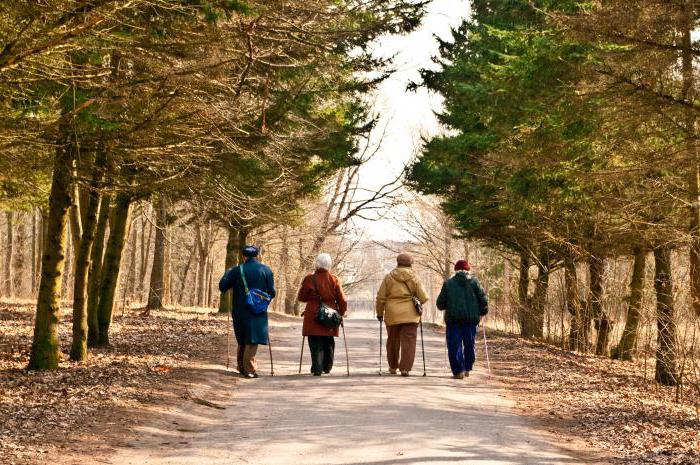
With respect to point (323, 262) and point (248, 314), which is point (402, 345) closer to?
point (323, 262)

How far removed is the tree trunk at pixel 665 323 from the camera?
1262 cm

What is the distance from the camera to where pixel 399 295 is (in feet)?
47.8

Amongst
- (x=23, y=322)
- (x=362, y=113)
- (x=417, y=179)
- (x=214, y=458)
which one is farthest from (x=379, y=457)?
(x=417, y=179)

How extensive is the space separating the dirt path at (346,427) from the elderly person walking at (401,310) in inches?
28.8

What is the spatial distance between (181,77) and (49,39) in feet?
5.73

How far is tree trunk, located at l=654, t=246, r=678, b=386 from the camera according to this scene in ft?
41.4

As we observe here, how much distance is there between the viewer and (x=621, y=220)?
16.0 metres

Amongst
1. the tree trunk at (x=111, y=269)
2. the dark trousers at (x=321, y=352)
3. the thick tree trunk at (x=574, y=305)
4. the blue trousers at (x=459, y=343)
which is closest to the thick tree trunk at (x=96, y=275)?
the tree trunk at (x=111, y=269)

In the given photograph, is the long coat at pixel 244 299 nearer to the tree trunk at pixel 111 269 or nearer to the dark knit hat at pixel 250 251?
the dark knit hat at pixel 250 251

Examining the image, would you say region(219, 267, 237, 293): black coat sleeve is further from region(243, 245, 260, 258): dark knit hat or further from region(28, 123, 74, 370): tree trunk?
region(28, 123, 74, 370): tree trunk

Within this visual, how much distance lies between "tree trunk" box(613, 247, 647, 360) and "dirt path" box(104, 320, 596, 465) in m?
6.59

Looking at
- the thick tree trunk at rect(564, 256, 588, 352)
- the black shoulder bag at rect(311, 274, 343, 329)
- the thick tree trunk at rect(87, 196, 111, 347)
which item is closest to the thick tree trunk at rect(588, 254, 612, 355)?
the thick tree trunk at rect(564, 256, 588, 352)

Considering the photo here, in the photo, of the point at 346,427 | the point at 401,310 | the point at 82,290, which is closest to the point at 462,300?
the point at 401,310

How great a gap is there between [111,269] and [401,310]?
6.32m
